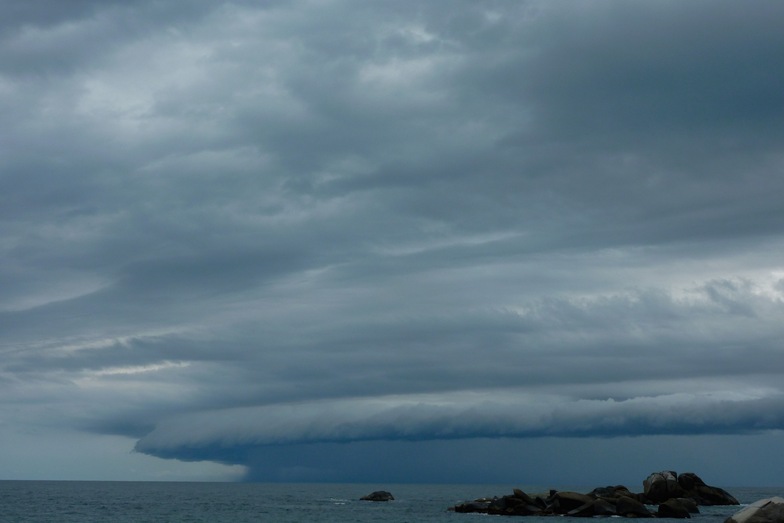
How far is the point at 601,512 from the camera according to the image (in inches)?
4087

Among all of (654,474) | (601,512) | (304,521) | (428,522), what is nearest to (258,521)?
(304,521)

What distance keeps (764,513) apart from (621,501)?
29229 millimetres

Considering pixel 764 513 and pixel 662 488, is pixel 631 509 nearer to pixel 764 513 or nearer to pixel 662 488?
pixel 662 488

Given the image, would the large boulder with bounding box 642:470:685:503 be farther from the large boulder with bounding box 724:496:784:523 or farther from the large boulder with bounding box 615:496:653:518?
the large boulder with bounding box 724:496:784:523

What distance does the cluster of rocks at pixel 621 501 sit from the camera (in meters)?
102

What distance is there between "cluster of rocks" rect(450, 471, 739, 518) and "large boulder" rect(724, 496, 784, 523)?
25.7 metres

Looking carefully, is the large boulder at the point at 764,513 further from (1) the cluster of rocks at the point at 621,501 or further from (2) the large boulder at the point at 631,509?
(1) the cluster of rocks at the point at 621,501

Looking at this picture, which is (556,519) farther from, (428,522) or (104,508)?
(104,508)

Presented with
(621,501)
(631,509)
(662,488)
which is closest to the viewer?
(631,509)

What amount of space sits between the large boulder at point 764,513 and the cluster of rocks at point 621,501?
1012 inches

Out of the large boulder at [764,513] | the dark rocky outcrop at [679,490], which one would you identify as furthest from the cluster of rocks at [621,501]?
the large boulder at [764,513]

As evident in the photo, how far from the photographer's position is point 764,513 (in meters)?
73.6

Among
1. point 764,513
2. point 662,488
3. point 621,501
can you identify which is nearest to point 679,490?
point 662,488

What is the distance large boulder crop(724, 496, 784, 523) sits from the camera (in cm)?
7288
